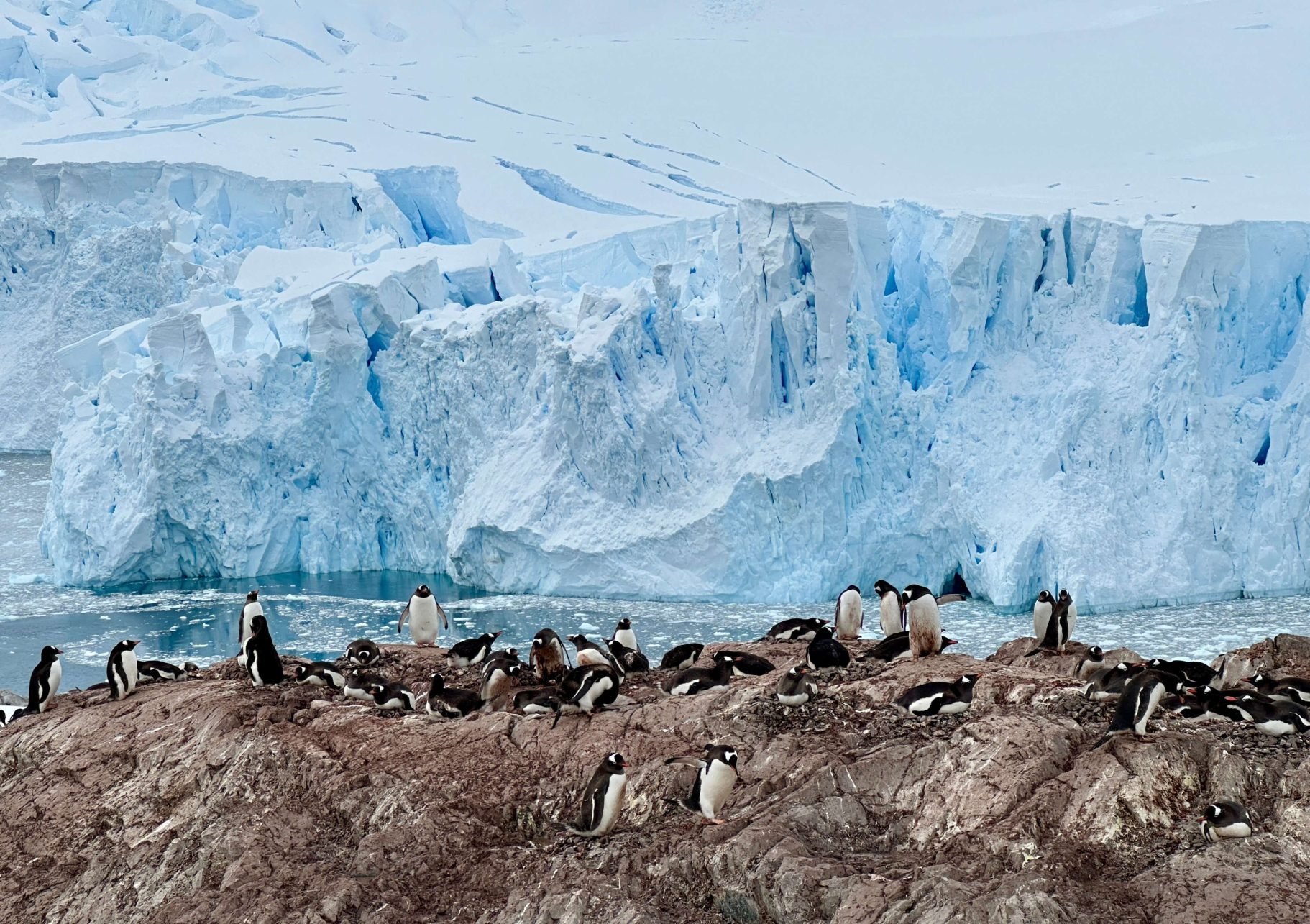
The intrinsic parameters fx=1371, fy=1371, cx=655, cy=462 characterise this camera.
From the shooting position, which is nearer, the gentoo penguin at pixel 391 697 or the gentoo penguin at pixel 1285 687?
the gentoo penguin at pixel 1285 687

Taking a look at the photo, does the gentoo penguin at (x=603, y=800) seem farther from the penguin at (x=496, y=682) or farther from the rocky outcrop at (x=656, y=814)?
the penguin at (x=496, y=682)

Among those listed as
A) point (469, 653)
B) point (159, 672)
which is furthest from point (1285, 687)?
point (159, 672)

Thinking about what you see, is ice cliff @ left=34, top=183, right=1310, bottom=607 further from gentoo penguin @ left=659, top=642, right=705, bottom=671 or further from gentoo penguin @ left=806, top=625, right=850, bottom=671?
gentoo penguin @ left=806, top=625, right=850, bottom=671

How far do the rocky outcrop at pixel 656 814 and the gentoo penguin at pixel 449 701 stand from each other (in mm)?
153

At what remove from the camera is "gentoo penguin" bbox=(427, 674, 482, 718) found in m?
7.85

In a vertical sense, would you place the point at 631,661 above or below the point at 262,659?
below

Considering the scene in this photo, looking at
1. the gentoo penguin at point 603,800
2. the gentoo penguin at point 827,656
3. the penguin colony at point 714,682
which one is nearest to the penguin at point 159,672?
the penguin colony at point 714,682

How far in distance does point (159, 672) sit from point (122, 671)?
99 cm

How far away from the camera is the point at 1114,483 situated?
17828 millimetres

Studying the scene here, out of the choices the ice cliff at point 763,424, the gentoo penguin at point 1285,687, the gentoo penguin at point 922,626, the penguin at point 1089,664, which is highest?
the ice cliff at point 763,424

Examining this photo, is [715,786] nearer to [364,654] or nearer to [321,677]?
[321,677]

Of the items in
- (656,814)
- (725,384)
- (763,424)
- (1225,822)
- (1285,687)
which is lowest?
(656,814)

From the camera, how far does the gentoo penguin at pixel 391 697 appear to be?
7961 mm

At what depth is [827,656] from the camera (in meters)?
8.03
